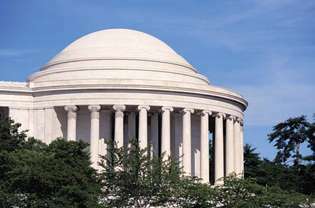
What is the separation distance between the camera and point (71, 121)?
126750 mm

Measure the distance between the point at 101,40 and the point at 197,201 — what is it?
59203 millimetres

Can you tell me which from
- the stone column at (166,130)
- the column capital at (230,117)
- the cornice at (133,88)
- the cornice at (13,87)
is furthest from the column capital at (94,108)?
the column capital at (230,117)

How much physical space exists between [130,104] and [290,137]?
106 ft

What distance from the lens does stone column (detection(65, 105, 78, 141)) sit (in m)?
126

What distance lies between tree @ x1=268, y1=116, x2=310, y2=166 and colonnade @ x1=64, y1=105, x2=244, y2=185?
9826 millimetres

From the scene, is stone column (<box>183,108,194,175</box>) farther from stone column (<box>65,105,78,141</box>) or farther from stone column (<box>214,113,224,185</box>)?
stone column (<box>65,105,78,141</box>)

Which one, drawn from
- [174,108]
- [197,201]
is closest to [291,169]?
[174,108]

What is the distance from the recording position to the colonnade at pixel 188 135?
12606 centimetres

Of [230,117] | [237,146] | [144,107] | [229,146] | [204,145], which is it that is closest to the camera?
[144,107]

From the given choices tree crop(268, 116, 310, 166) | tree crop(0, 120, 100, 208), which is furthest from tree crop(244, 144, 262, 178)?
tree crop(0, 120, 100, 208)

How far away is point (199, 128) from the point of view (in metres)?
135

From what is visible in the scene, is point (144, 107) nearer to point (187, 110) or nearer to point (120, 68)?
point (187, 110)

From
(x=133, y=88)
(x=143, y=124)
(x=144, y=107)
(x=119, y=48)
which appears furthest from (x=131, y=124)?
(x=119, y=48)

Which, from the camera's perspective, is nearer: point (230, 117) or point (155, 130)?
point (155, 130)
